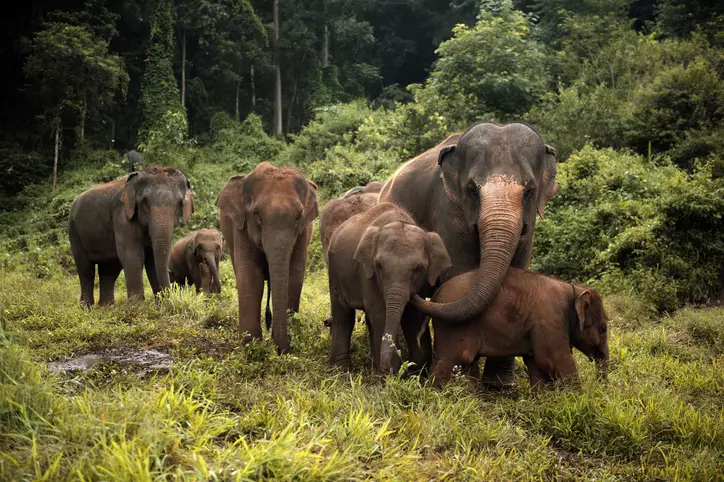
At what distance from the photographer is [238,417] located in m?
4.36

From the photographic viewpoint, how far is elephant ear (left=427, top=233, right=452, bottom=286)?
5.76 m

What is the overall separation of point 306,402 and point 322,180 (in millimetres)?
16577

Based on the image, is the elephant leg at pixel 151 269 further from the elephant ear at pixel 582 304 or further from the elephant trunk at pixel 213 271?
the elephant ear at pixel 582 304

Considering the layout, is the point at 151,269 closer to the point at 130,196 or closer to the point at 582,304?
the point at 130,196

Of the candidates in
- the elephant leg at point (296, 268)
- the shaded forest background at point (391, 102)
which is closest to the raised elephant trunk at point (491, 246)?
the shaded forest background at point (391, 102)

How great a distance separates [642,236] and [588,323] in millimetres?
5658

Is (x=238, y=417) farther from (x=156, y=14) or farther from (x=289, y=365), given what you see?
(x=156, y=14)

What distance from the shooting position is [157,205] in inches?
384

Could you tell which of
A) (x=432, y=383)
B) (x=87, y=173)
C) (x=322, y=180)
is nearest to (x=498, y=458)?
(x=432, y=383)

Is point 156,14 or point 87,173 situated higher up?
point 156,14

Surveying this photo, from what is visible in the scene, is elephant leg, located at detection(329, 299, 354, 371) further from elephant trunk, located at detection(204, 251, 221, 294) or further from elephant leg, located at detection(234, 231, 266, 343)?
elephant trunk, located at detection(204, 251, 221, 294)

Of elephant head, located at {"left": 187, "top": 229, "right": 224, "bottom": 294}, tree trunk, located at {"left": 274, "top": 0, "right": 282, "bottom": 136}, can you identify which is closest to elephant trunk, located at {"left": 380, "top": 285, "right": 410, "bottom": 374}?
elephant head, located at {"left": 187, "top": 229, "right": 224, "bottom": 294}

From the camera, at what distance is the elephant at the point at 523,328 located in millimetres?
5531

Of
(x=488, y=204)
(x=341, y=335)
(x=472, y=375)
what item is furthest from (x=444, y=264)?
(x=341, y=335)
